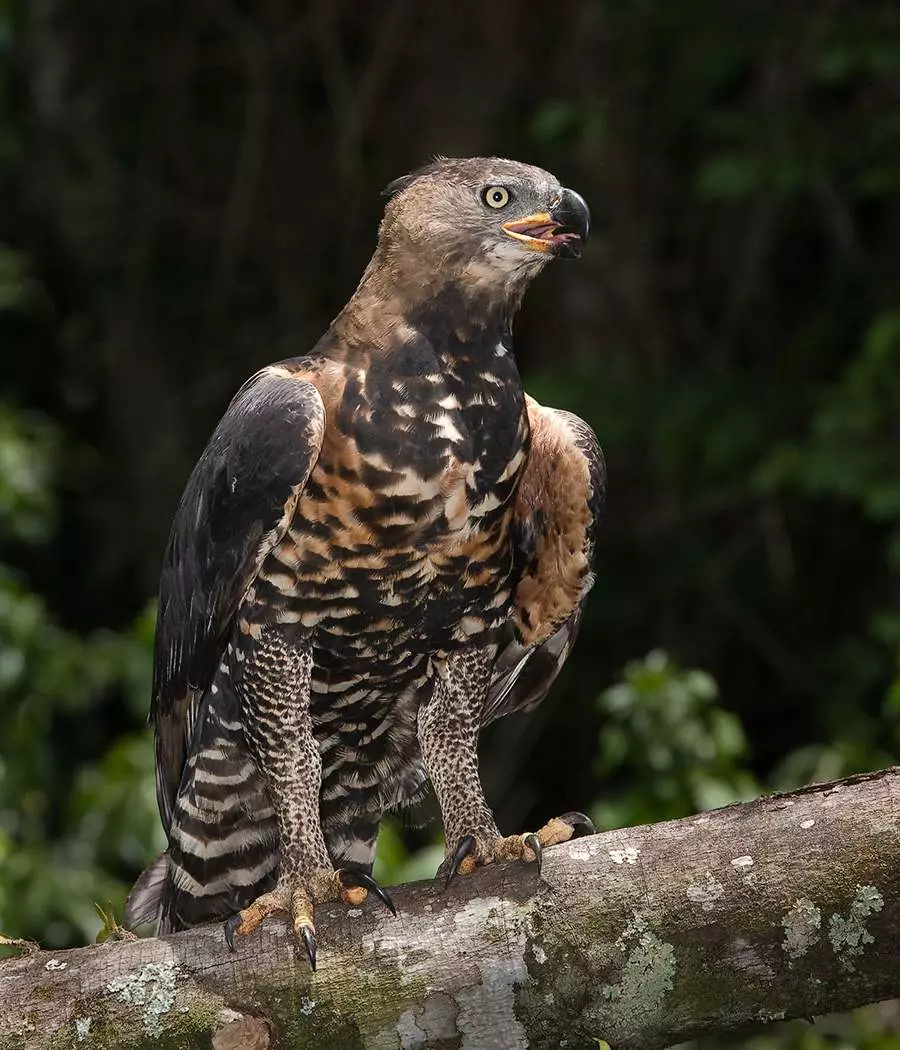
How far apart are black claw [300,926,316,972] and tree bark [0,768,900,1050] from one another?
20 mm

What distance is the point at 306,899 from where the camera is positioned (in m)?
2.64

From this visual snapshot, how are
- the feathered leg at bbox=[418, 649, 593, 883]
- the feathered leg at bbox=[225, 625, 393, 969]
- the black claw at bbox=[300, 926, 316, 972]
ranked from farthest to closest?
the feathered leg at bbox=[418, 649, 593, 883], the feathered leg at bbox=[225, 625, 393, 969], the black claw at bbox=[300, 926, 316, 972]

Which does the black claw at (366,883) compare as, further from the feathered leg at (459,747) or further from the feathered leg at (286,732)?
the feathered leg at (459,747)

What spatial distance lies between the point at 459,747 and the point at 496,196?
1060 millimetres

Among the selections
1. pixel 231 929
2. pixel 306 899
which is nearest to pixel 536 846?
pixel 306 899

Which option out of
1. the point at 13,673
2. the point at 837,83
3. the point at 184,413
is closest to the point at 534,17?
the point at 837,83

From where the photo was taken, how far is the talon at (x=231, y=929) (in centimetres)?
251

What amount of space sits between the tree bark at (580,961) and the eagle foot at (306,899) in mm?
29

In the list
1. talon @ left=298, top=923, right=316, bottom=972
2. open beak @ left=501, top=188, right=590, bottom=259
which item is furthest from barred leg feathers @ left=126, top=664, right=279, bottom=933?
open beak @ left=501, top=188, right=590, bottom=259

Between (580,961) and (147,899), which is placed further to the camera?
(147,899)

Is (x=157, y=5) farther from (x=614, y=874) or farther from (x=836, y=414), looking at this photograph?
(x=614, y=874)

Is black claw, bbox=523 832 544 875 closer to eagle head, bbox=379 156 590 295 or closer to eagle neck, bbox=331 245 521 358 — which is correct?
eagle neck, bbox=331 245 521 358

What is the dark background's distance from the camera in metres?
4.62

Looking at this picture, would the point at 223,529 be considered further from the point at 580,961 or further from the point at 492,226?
the point at 580,961
